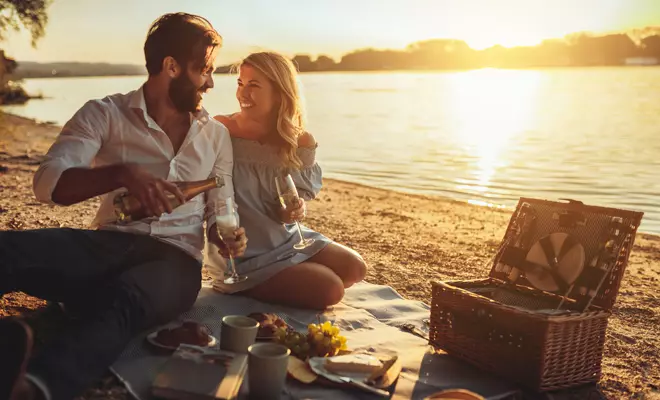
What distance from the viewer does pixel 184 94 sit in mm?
3781

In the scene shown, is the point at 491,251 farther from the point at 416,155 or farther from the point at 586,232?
the point at 416,155

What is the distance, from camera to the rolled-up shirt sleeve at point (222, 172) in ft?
13.3

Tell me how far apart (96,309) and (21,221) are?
13.7ft

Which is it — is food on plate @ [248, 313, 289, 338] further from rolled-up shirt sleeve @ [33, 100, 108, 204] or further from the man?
rolled-up shirt sleeve @ [33, 100, 108, 204]

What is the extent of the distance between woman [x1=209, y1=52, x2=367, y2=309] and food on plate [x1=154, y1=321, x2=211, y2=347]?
38.8 inches

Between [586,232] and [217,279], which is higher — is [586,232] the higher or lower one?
the higher one

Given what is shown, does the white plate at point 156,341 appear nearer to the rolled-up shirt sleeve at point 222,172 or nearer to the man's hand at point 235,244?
the man's hand at point 235,244

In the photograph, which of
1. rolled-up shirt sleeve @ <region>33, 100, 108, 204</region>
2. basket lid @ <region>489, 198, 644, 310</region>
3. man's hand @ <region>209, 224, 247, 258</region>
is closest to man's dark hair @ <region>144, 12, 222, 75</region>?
rolled-up shirt sleeve @ <region>33, 100, 108, 204</region>

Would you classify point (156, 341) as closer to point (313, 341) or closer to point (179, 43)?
point (313, 341)

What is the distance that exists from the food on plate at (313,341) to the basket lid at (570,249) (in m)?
1.29

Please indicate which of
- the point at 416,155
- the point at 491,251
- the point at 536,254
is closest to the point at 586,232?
the point at 536,254

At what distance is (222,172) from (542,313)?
7.06 ft

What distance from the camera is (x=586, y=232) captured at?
149 inches

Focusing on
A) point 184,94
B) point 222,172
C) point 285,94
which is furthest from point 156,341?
point 285,94
